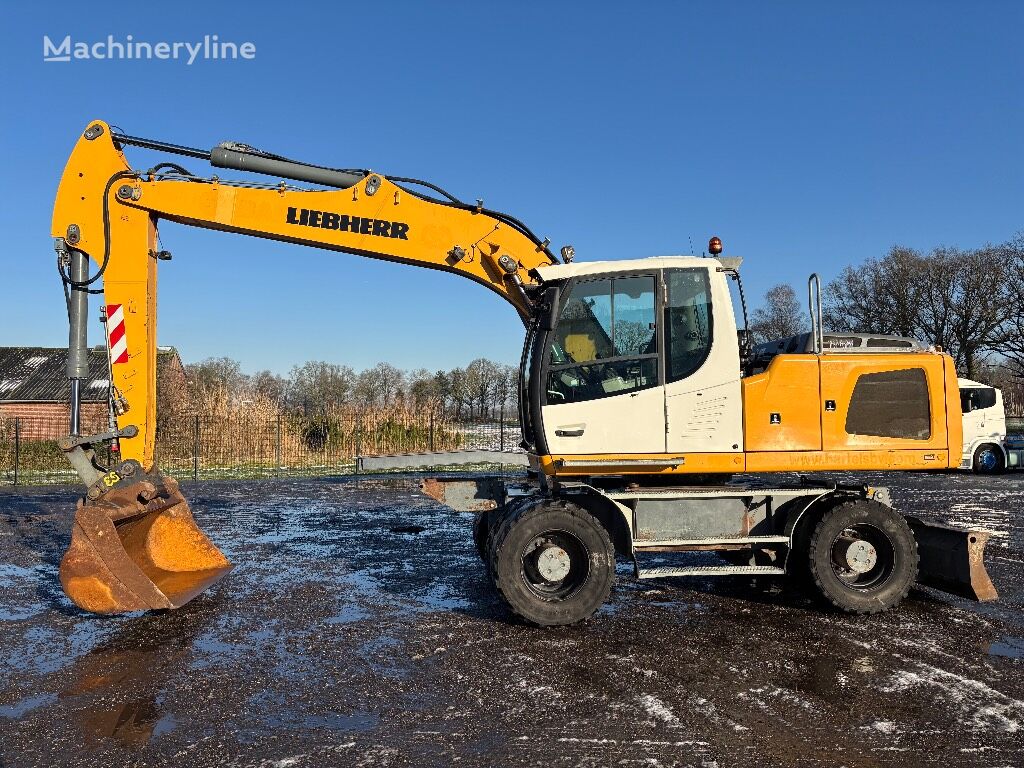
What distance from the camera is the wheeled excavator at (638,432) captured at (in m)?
6.21

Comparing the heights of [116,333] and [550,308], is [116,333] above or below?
below

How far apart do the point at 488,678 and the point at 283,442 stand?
20.0 metres

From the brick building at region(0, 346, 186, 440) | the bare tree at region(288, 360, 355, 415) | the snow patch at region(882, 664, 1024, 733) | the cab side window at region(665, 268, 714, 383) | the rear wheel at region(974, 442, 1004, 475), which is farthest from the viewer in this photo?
the bare tree at region(288, 360, 355, 415)

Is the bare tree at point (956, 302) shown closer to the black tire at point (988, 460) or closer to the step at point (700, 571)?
the black tire at point (988, 460)

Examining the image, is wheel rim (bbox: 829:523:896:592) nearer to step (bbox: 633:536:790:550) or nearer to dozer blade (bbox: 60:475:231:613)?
step (bbox: 633:536:790:550)

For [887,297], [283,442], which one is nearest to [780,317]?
[887,297]

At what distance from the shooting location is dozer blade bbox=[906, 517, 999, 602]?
636 cm

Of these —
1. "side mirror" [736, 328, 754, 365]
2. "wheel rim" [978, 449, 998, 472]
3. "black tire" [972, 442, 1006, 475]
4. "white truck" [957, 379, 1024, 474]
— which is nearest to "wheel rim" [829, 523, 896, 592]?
"side mirror" [736, 328, 754, 365]

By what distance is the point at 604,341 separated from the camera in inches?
249

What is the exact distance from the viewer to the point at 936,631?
5980 millimetres

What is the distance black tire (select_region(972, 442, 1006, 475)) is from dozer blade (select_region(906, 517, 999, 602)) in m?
16.4

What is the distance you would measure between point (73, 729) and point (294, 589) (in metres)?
3.35

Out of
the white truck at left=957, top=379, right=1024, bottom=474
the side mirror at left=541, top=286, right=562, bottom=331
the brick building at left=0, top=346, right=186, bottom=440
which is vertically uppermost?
the brick building at left=0, top=346, right=186, bottom=440

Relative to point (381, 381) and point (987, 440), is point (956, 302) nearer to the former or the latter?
point (987, 440)
